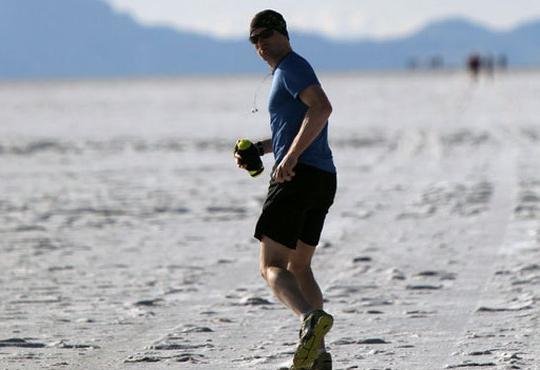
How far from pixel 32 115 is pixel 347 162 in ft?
81.5

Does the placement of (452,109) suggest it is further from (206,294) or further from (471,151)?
(206,294)

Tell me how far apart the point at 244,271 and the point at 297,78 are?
412 centimetres

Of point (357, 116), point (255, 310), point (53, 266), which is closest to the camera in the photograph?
point (255, 310)

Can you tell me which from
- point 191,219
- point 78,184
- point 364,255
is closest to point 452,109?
point 78,184

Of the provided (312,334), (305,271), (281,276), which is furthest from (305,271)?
(312,334)

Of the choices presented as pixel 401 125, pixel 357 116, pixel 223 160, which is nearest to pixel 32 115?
pixel 357 116

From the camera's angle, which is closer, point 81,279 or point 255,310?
point 255,310

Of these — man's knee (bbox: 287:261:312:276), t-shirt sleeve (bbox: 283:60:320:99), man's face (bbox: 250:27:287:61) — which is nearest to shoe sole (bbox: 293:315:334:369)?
man's knee (bbox: 287:261:312:276)

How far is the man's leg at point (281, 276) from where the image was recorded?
614cm

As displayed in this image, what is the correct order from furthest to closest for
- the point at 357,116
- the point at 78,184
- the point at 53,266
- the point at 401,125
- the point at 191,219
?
the point at 357,116 → the point at 401,125 → the point at 78,184 → the point at 191,219 → the point at 53,266

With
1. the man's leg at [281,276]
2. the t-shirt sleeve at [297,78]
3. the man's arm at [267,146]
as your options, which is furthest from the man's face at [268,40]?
the man's leg at [281,276]

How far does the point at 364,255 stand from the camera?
1062 cm

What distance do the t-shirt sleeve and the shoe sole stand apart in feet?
3.19

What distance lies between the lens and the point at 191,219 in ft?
44.0
